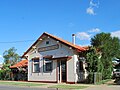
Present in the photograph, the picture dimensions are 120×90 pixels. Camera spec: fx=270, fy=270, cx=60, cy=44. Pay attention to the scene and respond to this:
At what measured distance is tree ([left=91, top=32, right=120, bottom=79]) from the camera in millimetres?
30547

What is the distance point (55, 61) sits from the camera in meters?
30.3

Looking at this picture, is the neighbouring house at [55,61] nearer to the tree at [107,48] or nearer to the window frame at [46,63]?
the window frame at [46,63]

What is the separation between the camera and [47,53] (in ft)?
104

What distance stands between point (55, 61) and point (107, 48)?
264 inches

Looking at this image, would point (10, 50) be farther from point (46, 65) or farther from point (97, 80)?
point (97, 80)

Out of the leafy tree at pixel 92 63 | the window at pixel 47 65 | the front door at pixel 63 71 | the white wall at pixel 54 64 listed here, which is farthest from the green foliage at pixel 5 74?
the leafy tree at pixel 92 63

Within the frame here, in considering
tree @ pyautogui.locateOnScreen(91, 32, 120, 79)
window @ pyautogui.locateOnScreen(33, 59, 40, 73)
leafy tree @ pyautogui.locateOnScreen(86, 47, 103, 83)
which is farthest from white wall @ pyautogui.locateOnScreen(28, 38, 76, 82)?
tree @ pyautogui.locateOnScreen(91, 32, 120, 79)

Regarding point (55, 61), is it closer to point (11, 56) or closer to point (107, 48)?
point (107, 48)

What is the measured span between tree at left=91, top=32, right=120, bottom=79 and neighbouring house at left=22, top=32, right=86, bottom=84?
267cm

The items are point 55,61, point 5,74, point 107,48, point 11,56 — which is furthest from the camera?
point 11,56

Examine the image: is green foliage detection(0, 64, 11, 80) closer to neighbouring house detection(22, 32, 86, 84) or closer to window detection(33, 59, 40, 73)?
neighbouring house detection(22, 32, 86, 84)

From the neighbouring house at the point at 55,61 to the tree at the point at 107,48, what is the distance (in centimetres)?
267

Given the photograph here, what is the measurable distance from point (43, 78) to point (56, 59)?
346 centimetres

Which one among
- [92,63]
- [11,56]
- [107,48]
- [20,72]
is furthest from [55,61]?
[11,56]
